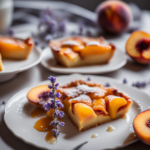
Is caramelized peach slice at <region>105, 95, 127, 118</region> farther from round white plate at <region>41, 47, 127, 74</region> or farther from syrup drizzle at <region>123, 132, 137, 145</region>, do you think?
round white plate at <region>41, 47, 127, 74</region>

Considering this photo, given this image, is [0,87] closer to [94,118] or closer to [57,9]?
[94,118]

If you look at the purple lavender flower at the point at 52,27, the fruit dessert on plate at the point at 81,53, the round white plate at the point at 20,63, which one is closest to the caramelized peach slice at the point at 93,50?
the fruit dessert on plate at the point at 81,53

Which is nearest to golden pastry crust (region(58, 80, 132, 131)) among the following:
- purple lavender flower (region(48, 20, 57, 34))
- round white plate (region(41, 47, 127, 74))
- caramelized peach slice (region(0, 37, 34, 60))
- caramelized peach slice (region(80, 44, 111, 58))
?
round white plate (region(41, 47, 127, 74))

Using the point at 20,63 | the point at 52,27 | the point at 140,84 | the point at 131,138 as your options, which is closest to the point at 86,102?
the point at 131,138

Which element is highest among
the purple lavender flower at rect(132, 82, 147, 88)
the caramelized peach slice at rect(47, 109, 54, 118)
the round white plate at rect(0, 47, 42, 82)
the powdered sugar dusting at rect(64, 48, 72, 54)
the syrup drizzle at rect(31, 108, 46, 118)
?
the powdered sugar dusting at rect(64, 48, 72, 54)

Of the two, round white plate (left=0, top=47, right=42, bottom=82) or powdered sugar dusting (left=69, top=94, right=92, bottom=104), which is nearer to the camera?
powdered sugar dusting (left=69, top=94, right=92, bottom=104)

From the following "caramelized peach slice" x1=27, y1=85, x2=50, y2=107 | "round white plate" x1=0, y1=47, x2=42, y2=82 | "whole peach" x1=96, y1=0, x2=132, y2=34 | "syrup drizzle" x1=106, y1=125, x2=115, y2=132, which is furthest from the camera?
"whole peach" x1=96, y1=0, x2=132, y2=34

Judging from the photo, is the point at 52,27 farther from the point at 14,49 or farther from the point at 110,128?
the point at 110,128

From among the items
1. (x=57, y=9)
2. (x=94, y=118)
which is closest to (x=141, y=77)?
(x=94, y=118)
